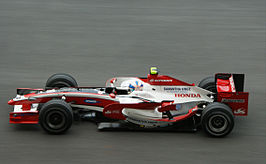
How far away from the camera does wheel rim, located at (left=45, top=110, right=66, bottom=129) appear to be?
290 inches

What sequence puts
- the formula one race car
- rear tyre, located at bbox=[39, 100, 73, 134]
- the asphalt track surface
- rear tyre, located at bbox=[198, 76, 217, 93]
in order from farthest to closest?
rear tyre, located at bbox=[198, 76, 217, 93] → the formula one race car → rear tyre, located at bbox=[39, 100, 73, 134] → the asphalt track surface

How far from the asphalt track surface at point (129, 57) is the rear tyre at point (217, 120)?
0.17 meters

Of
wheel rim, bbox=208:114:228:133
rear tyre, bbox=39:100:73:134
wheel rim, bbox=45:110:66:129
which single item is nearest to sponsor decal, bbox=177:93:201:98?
wheel rim, bbox=208:114:228:133

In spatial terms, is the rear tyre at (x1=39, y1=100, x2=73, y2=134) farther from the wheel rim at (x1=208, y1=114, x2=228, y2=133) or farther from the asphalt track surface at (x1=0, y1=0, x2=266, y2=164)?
the wheel rim at (x1=208, y1=114, x2=228, y2=133)

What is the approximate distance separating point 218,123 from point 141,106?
1471 millimetres

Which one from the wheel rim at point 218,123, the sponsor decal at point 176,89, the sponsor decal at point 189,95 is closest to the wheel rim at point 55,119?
the sponsor decal at point 176,89

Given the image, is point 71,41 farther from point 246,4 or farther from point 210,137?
point 246,4

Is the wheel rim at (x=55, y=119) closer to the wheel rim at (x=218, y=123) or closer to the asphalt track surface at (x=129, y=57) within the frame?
the asphalt track surface at (x=129, y=57)

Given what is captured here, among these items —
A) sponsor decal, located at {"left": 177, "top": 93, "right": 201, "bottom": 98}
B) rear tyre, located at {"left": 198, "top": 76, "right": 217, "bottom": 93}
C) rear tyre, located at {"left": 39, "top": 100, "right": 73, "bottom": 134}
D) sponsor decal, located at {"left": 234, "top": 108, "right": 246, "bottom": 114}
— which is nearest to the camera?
rear tyre, located at {"left": 39, "top": 100, "right": 73, "bottom": 134}

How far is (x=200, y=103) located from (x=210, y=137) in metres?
0.75

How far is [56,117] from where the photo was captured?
7.46 m

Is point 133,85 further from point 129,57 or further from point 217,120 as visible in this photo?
point 129,57

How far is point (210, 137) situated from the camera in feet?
25.1

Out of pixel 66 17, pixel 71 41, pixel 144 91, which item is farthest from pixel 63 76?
pixel 66 17
